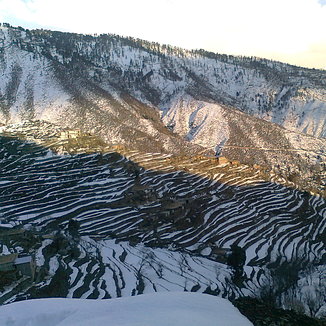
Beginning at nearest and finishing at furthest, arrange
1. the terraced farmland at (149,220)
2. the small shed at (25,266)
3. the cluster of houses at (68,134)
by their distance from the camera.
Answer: the small shed at (25,266), the terraced farmland at (149,220), the cluster of houses at (68,134)

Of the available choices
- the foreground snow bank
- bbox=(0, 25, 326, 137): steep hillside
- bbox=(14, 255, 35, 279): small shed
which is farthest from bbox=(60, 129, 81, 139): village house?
the foreground snow bank

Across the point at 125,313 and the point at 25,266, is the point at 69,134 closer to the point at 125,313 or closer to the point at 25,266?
the point at 25,266

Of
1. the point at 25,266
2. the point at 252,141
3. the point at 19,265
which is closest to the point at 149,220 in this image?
the point at 25,266

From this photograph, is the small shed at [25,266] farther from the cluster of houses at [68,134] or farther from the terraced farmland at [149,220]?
the cluster of houses at [68,134]

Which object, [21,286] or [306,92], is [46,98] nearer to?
[21,286]

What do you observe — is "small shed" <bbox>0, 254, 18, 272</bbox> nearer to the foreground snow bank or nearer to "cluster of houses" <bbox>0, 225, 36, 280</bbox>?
"cluster of houses" <bbox>0, 225, 36, 280</bbox>

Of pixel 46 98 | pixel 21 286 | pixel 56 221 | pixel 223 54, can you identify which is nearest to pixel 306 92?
pixel 223 54

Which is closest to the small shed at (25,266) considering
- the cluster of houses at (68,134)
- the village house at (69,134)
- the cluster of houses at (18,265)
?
the cluster of houses at (18,265)
